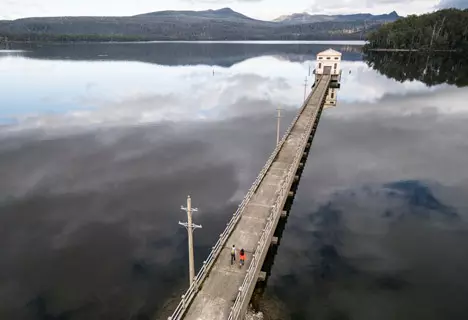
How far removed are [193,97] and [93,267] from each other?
66105mm

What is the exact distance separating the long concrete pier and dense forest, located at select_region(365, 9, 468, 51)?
193069 millimetres

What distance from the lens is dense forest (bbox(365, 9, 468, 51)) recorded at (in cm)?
17762

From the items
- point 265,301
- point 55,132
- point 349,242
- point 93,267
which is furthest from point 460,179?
point 55,132

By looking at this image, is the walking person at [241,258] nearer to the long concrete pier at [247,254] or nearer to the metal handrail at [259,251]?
the long concrete pier at [247,254]

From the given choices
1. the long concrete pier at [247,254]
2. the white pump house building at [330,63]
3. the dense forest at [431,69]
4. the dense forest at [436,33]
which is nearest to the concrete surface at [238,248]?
the long concrete pier at [247,254]

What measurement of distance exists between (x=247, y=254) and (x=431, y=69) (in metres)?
141

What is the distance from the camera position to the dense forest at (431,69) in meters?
110

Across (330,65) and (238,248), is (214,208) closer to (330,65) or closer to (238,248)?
(238,248)

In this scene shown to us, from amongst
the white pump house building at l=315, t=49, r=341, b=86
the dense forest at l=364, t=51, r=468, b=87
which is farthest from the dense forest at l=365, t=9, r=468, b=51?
the white pump house building at l=315, t=49, r=341, b=86

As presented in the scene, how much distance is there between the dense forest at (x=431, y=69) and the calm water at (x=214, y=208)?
142 ft

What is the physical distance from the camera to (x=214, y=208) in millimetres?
34562

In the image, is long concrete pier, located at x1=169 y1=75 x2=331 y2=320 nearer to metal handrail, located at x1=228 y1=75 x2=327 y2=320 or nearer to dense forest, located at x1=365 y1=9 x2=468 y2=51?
metal handrail, located at x1=228 y1=75 x2=327 y2=320

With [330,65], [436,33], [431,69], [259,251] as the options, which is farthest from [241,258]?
[436,33]

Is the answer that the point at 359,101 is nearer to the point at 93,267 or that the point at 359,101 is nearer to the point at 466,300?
the point at 466,300
